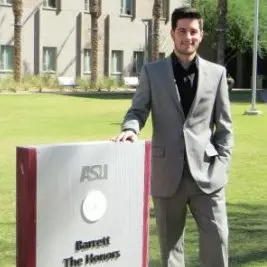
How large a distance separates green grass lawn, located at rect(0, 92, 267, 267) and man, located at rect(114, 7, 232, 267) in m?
1.77

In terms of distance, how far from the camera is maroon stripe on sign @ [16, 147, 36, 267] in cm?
343

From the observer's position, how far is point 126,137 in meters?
4.12

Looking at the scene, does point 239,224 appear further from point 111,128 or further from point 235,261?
point 111,128

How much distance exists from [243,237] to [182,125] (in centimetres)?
315

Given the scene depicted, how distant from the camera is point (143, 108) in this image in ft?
15.1

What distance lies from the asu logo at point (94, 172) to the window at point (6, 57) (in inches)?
1556

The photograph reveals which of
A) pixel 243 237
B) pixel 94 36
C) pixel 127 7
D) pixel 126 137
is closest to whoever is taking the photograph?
pixel 126 137

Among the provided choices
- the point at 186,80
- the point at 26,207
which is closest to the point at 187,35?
the point at 186,80

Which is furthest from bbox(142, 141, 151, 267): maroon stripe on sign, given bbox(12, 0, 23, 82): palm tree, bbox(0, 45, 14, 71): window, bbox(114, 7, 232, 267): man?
bbox(0, 45, 14, 71): window

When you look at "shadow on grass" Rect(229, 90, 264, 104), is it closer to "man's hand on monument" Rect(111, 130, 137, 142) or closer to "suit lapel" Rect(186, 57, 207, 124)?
"suit lapel" Rect(186, 57, 207, 124)

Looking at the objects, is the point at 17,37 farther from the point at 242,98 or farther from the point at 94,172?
the point at 94,172

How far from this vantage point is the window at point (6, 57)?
42.5 metres

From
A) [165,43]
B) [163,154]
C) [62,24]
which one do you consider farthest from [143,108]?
[165,43]

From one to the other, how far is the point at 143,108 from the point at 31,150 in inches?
52.5
